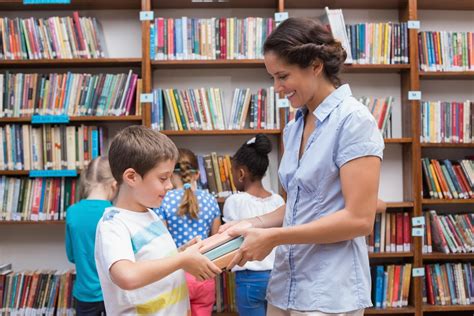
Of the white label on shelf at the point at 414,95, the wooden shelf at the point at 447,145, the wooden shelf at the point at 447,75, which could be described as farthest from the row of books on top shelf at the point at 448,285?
the wooden shelf at the point at 447,75

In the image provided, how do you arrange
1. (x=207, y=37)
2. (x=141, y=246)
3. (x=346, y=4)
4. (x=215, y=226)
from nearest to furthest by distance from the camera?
(x=141, y=246), (x=215, y=226), (x=207, y=37), (x=346, y=4)

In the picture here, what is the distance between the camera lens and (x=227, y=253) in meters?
1.36

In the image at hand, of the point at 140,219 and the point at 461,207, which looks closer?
the point at 140,219

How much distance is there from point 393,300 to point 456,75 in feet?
5.40

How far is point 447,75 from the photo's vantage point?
367cm

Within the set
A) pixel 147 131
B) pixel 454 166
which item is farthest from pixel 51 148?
pixel 454 166

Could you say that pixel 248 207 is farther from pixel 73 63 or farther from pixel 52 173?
pixel 73 63

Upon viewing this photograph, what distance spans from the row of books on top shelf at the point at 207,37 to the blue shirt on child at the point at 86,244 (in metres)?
1.26

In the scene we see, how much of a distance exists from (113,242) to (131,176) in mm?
213

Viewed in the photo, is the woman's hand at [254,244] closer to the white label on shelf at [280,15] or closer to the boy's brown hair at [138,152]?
the boy's brown hair at [138,152]

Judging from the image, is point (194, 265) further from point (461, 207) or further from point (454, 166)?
point (461, 207)

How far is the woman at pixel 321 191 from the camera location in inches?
52.8

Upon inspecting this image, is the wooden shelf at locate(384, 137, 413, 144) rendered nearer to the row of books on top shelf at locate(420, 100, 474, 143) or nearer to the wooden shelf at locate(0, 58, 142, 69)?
the row of books on top shelf at locate(420, 100, 474, 143)

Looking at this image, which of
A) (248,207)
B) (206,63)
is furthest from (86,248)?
(206,63)
